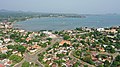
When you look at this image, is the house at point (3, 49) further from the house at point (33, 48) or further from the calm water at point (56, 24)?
the calm water at point (56, 24)

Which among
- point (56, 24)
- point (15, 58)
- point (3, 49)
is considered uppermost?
point (15, 58)

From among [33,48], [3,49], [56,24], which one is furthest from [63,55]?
[56,24]

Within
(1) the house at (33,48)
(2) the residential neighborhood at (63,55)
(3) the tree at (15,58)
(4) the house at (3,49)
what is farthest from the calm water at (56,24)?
(3) the tree at (15,58)

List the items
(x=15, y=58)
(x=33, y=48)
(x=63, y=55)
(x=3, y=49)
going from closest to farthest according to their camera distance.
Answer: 1. (x=15, y=58)
2. (x=63, y=55)
3. (x=3, y=49)
4. (x=33, y=48)

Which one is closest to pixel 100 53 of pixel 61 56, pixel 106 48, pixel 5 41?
pixel 106 48

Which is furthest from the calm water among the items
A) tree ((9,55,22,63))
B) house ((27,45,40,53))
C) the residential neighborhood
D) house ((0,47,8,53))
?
tree ((9,55,22,63))

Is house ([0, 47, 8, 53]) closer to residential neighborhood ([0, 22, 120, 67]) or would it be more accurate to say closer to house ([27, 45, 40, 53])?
residential neighborhood ([0, 22, 120, 67])

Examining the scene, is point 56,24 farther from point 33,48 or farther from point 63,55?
point 63,55

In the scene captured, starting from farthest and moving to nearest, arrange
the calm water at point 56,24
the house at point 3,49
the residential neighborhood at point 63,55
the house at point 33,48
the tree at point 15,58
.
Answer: the calm water at point 56,24
the house at point 33,48
the house at point 3,49
the tree at point 15,58
the residential neighborhood at point 63,55

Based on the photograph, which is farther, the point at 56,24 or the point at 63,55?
the point at 56,24

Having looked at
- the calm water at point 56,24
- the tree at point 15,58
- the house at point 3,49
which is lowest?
the calm water at point 56,24

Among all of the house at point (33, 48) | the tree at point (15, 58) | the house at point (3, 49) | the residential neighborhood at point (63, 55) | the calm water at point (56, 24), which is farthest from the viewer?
the calm water at point (56, 24)

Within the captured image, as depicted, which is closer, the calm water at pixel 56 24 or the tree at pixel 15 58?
the tree at pixel 15 58
